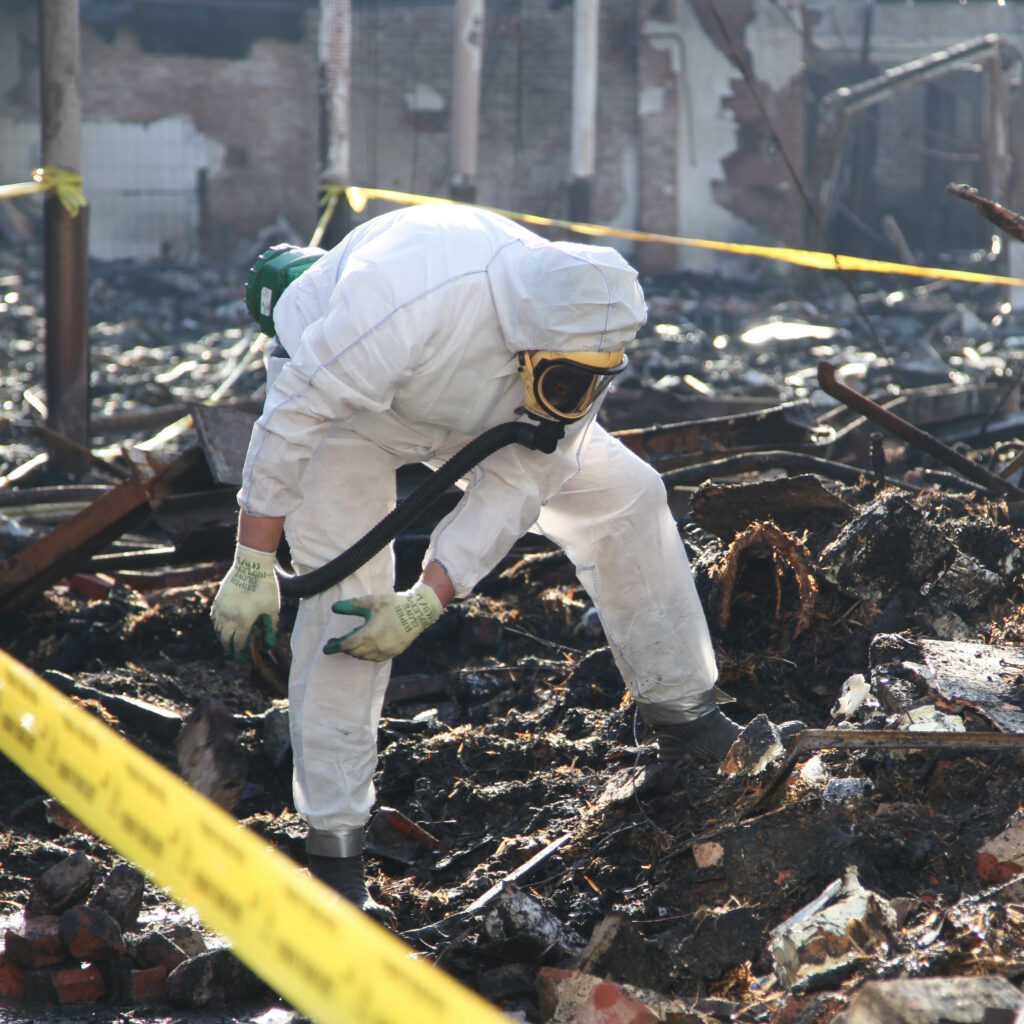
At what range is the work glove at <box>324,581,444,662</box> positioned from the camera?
2691 millimetres

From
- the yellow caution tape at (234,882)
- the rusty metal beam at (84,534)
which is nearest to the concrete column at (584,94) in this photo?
the rusty metal beam at (84,534)

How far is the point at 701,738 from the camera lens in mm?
3262

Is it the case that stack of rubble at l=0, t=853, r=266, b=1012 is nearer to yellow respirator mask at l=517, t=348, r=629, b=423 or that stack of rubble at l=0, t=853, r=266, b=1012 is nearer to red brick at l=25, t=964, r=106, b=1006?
red brick at l=25, t=964, r=106, b=1006

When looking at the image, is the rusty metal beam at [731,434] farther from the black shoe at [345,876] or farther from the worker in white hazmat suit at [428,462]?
the black shoe at [345,876]

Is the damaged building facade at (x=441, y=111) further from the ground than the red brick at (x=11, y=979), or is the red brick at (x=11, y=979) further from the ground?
the damaged building facade at (x=441, y=111)

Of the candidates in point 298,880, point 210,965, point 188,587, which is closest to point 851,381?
point 188,587

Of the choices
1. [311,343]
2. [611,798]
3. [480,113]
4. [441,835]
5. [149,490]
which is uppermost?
[480,113]

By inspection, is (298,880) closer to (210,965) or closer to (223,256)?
(210,965)

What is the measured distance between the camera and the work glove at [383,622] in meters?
2.69

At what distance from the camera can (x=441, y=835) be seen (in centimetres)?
333

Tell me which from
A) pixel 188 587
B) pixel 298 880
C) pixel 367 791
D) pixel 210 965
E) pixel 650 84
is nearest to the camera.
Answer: pixel 298 880

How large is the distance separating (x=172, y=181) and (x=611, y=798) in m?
15.8

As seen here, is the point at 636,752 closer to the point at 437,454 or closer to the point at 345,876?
the point at 345,876

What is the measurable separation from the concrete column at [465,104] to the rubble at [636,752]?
30.1 feet
